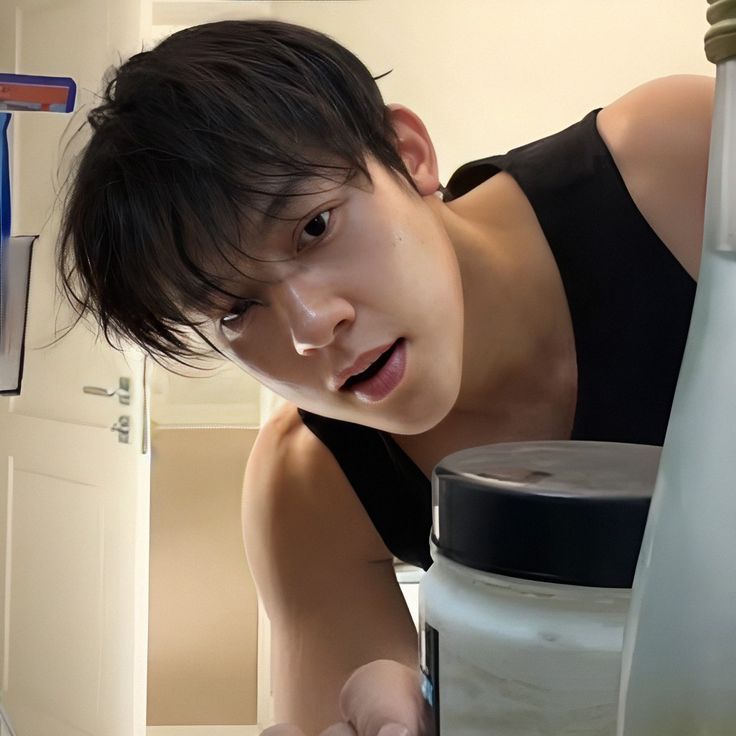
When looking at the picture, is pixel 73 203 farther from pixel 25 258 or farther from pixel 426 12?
pixel 426 12

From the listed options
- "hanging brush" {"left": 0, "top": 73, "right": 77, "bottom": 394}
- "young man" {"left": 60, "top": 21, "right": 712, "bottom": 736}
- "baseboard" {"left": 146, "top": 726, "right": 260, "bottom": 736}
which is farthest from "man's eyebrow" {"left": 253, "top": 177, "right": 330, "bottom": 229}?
"baseboard" {"left": 146, "top": 726, "right": 260, "bottom": 736}

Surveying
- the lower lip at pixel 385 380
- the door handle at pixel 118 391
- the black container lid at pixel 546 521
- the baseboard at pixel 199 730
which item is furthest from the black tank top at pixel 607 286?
the baseboard at pixel 199 730

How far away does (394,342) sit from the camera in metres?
0.33

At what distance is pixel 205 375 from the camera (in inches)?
53.7

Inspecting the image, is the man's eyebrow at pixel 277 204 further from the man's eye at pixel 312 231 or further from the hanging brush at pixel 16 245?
the hanging brush at pixel 16 245

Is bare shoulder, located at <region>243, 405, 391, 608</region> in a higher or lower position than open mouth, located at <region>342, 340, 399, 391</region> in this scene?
lower

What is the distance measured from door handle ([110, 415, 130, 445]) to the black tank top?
2.96ft

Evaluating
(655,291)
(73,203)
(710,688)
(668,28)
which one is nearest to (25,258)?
(73,203)

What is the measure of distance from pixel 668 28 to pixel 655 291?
3.67ft

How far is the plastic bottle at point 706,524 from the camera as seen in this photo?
4.6 inches

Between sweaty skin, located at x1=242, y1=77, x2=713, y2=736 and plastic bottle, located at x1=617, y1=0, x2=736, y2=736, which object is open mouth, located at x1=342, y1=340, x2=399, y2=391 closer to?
sweaty skin, located at x1=242, y1=77, x2=713, y2=736

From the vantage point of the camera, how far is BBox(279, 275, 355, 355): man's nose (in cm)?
30

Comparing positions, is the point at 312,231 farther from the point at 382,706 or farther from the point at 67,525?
the point at 67,525

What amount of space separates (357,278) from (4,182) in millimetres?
358
